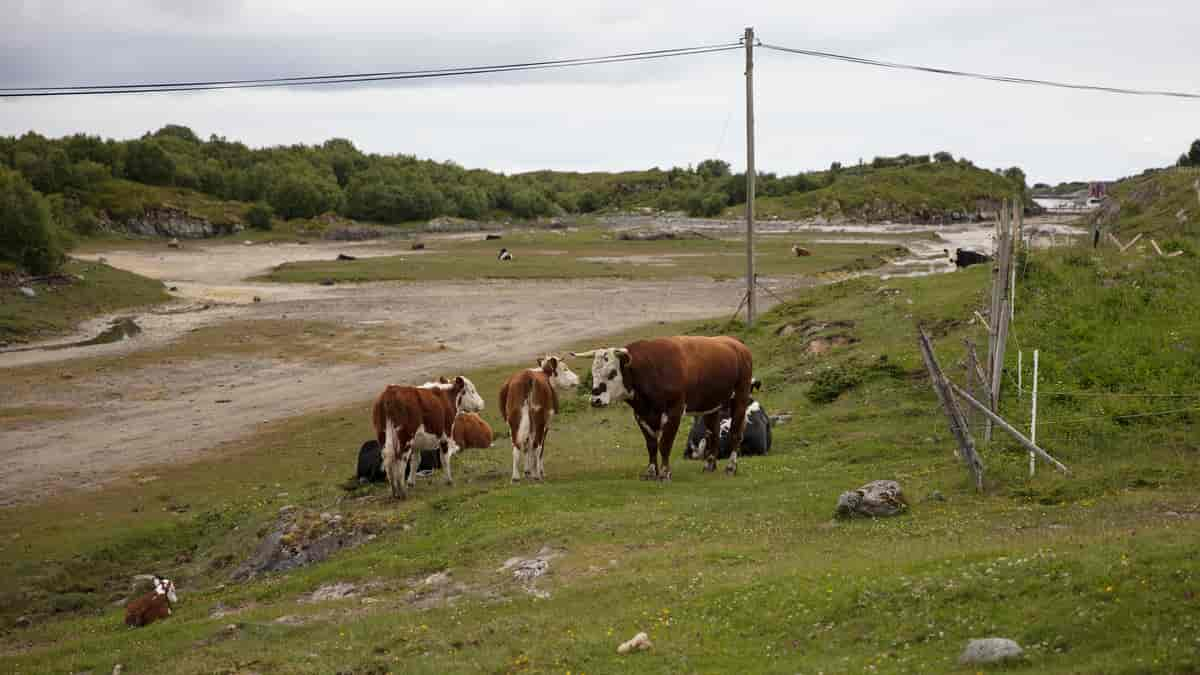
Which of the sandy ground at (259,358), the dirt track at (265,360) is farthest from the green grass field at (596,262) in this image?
the dirt track at (265,360)

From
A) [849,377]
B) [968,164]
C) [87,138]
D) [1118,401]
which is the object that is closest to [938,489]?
[1118,401]

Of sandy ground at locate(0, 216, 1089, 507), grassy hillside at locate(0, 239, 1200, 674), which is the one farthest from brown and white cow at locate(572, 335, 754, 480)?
sandy ground at locate(0, 216, 1089, 507)

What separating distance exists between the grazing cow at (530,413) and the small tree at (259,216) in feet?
291

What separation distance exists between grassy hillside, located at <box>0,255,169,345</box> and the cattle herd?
30099mm

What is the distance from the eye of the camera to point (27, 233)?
53219 millimetres

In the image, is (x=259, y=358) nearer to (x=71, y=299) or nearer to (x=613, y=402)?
(x=71, y=299)

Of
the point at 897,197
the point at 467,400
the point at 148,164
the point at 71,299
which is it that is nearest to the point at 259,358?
the point at 71,299

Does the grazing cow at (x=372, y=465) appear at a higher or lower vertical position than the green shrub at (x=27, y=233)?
lower

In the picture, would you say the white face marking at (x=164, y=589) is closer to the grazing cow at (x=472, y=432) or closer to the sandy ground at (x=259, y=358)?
the grazing cow at (x=472, y=432)

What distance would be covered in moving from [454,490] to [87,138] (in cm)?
10999

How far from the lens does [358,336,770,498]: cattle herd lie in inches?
789

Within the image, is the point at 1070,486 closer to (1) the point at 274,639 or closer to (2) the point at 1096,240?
(1) the point at 274,639

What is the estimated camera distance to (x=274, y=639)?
13547 mm

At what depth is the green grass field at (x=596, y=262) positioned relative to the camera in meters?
68.1
